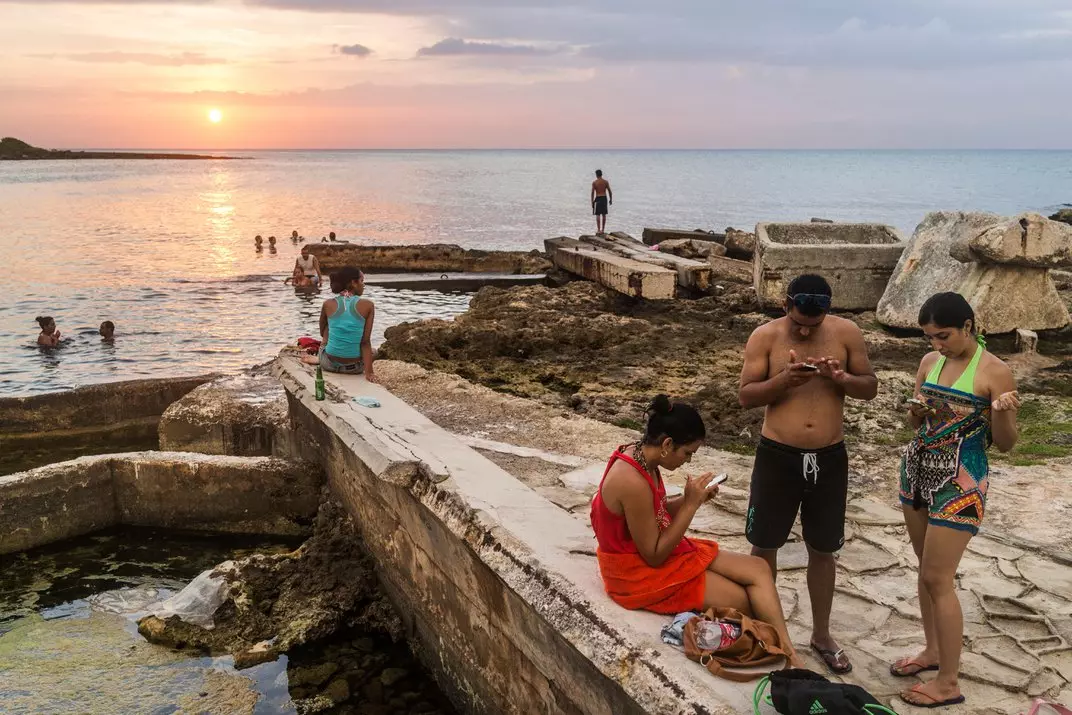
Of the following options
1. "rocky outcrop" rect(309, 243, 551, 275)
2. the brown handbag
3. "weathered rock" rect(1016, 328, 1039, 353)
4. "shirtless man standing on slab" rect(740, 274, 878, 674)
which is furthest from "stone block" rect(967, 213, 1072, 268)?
"rocky outcrop" rect(309, 243, 551, 275)

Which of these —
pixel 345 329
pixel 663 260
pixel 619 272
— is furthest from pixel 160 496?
pixel 663 260

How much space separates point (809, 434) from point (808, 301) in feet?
1.96

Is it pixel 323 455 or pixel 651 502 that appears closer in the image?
pixel 651 502

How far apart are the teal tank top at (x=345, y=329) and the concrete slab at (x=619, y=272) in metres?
8.22

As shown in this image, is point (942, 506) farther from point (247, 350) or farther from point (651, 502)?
point (247, 350)

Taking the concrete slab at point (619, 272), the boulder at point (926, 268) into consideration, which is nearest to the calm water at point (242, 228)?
the concrete slab at point (619, 272)

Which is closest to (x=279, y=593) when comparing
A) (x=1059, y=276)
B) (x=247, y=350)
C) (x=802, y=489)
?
(x=802, y=489)

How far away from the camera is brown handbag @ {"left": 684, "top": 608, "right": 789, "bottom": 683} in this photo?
350cm

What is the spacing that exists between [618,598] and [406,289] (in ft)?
59.9

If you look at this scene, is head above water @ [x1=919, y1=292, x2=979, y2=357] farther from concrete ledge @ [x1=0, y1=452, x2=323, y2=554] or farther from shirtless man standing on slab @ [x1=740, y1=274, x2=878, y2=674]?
concrete ledge @ [x1=0, y1=452, x2=323, y2=554]

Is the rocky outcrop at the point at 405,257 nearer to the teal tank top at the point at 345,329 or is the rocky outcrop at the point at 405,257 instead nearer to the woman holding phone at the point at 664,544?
the teal tank top at the point at 345,329

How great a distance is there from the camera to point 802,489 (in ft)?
13.8

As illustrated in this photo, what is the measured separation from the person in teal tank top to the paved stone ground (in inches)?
67.2

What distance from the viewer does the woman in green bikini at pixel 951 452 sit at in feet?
12.3
